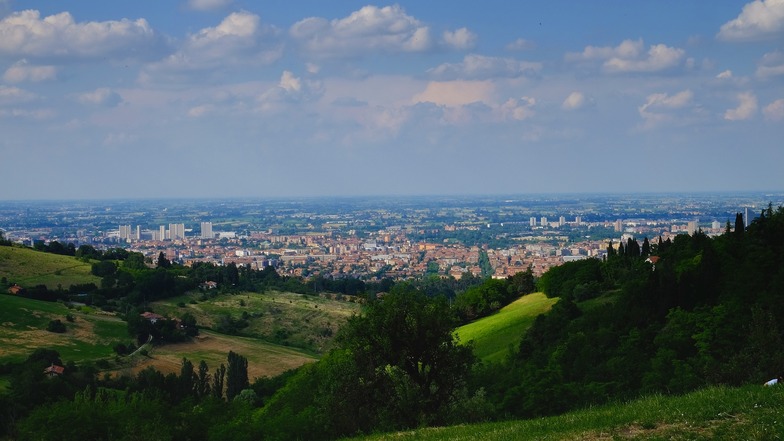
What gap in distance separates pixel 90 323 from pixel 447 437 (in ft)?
238

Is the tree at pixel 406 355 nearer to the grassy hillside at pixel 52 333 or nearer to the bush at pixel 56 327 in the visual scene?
the grassy hillside at pixel 52 333

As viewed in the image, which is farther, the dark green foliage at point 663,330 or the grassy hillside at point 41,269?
the grassy hillside at point 41,269

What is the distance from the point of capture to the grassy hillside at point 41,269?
3846 inches

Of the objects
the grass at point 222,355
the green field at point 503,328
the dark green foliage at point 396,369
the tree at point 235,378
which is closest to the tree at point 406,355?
the dark green foliage at point 396,369

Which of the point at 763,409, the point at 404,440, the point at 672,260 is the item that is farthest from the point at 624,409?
the point at 672,260

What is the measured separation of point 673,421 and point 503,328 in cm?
4741

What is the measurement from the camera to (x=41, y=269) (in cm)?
10356

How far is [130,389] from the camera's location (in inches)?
2226

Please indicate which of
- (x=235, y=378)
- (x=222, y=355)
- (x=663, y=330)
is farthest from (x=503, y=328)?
(x=222, y=355)

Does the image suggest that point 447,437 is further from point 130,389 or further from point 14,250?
point 14,250

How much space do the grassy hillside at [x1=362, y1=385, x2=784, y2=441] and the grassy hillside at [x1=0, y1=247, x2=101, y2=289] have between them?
3609 inches

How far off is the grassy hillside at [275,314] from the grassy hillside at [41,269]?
42.5 ft

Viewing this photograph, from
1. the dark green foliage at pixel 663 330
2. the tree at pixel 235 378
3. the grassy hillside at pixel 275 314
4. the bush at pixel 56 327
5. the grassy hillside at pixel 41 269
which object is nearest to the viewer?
the dark green foliage at pixel 663 330

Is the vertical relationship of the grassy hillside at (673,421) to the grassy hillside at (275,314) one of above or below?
above
